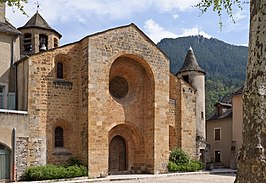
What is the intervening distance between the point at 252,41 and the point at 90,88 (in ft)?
61.0

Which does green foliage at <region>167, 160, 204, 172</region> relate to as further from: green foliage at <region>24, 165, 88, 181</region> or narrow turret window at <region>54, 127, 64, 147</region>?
narrow turret window at <region>54, 127, 64, 147</region>

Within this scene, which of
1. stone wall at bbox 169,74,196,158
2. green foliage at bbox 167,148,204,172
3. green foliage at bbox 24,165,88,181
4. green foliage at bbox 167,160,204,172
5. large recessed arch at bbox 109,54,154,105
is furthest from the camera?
stone wall at bbox 169,74,196,158

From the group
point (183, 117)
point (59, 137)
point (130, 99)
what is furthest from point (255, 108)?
point (183, 117)

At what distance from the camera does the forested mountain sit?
104 meters

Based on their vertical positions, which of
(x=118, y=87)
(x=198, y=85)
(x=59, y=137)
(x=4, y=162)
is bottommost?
(x=4, y=162)

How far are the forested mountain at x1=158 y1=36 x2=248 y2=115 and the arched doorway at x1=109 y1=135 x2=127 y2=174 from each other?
61660mm

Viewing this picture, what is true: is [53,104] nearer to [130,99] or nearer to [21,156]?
[21,156]

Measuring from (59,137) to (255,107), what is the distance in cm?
1984

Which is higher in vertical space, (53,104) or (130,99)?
(130,99)

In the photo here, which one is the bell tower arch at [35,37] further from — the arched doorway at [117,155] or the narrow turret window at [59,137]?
the arched doorway at [117,155]

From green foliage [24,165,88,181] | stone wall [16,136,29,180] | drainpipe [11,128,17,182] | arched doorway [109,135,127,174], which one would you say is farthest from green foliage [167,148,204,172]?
drainpipe [11,128,17,182]

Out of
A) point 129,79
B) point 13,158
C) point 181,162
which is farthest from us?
point 181,162

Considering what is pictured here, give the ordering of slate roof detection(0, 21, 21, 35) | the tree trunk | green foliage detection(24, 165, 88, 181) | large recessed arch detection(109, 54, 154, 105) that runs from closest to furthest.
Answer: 1. the tree trunk
2. green foliage detection(24, 165, 88, 181)
3. slate roof detection(0, 21, 21, 35)
4. large recessed arch detection(109, 54, 154, 105)

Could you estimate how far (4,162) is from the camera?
71.2 ft
